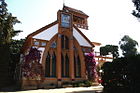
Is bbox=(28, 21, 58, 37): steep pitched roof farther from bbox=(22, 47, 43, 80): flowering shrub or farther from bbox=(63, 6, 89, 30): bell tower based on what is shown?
bbox=(63, 6, 89, 30): bell tower

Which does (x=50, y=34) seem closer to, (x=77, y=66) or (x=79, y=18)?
(x=77, y=66)

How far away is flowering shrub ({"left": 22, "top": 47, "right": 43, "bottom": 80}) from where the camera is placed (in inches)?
907

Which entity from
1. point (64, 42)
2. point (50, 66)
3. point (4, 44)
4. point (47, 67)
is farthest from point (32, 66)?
point (64, 42)

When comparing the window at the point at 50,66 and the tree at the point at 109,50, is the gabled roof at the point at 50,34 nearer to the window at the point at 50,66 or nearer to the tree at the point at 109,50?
the window at the point at 50,66

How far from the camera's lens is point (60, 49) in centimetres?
2647

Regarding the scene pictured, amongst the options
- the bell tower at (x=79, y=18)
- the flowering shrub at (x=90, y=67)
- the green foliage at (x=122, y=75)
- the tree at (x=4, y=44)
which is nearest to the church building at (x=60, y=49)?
the flowering shrub at (x=90, y=67)

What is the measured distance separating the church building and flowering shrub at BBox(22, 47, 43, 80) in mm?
579

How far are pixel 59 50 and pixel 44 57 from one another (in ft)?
9.35

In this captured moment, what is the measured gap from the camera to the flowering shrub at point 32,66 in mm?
23031

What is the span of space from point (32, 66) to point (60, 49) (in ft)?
17.7

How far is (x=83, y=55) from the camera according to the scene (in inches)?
1129

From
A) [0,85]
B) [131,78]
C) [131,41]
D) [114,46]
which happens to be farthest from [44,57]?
[131,41]

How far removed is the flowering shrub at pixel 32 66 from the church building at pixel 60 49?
58 cm

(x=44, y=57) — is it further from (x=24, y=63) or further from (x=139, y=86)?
(x=139, y=86)
